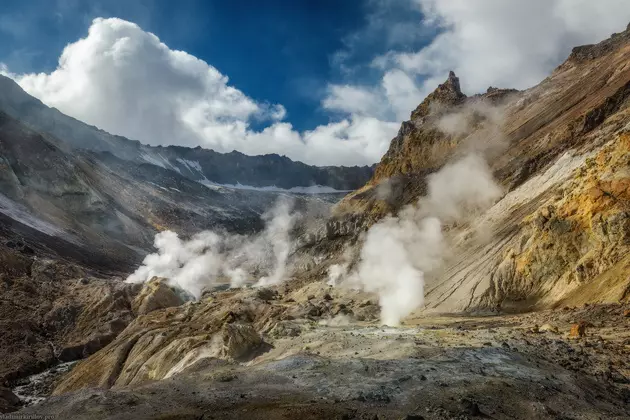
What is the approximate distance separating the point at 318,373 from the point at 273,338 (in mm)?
7149

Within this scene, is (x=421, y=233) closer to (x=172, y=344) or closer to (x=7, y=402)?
(x=172, y=344)

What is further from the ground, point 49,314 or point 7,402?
point 49,314

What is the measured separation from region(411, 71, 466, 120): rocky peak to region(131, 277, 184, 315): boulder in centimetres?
4086

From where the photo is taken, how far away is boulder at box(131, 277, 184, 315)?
3406cm

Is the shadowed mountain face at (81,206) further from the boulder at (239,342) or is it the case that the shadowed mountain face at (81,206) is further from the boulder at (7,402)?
the boulder at (239,342)

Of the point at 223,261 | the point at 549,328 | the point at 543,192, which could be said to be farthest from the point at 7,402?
the point at 223,261

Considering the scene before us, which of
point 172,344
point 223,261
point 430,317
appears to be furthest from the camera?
point 223,261

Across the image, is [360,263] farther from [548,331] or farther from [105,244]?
[105,244]

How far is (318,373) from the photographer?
11.6 meters

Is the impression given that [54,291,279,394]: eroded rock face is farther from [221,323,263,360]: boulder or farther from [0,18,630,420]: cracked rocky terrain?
[0,18,630,420]: cracked rocky terrain

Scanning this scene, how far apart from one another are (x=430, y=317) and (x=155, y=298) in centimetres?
2311

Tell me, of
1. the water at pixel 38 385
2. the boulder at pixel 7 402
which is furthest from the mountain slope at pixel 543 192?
the water at pixel 38 385

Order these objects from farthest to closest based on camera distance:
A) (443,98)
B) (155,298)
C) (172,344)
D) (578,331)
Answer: (443,98)
(155,298)
(172,344)
(578,331)

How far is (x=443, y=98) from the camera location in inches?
2354
